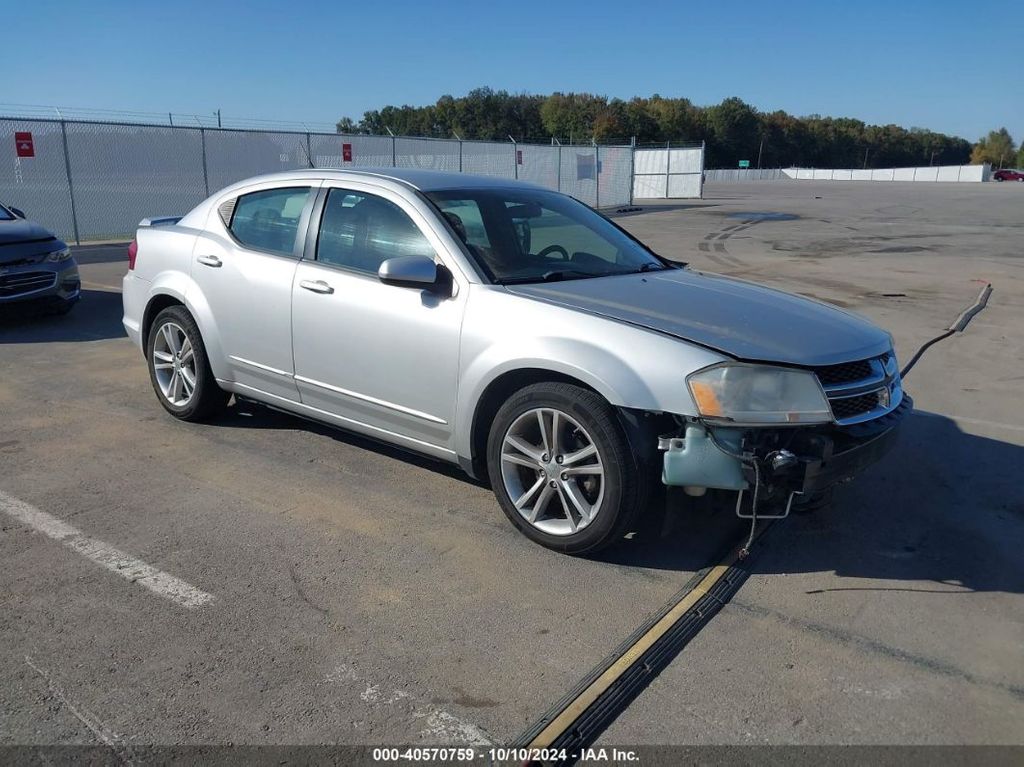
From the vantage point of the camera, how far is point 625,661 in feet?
9.81

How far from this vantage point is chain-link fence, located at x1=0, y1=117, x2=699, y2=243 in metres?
18.2

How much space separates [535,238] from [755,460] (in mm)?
1932

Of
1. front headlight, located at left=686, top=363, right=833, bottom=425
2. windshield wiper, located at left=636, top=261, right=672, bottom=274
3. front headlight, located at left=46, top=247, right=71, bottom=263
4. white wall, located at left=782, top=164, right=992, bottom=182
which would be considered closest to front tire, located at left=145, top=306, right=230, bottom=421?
windshield wiper, located at left=636, top=261, right=672, bottom=274

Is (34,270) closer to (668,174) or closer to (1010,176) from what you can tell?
(668,174)

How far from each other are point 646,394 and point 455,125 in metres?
96.4

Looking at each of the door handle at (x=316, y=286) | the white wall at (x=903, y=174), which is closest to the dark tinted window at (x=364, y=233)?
the door handle at (x=316, y=286)

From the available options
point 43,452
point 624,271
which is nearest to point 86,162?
point 43,452

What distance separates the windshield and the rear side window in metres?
0.92

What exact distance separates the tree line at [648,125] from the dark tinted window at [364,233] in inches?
2910

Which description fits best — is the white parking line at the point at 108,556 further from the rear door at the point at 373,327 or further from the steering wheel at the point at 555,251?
the steering wheel at the point at 555,251

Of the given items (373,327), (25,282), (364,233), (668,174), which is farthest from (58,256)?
(668,174)

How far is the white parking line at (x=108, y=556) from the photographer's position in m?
3.42

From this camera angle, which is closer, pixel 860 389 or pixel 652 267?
pixel 860 389

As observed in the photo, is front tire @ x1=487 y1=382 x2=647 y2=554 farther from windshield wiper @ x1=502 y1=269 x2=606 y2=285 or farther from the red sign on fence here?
the red sign on fence
